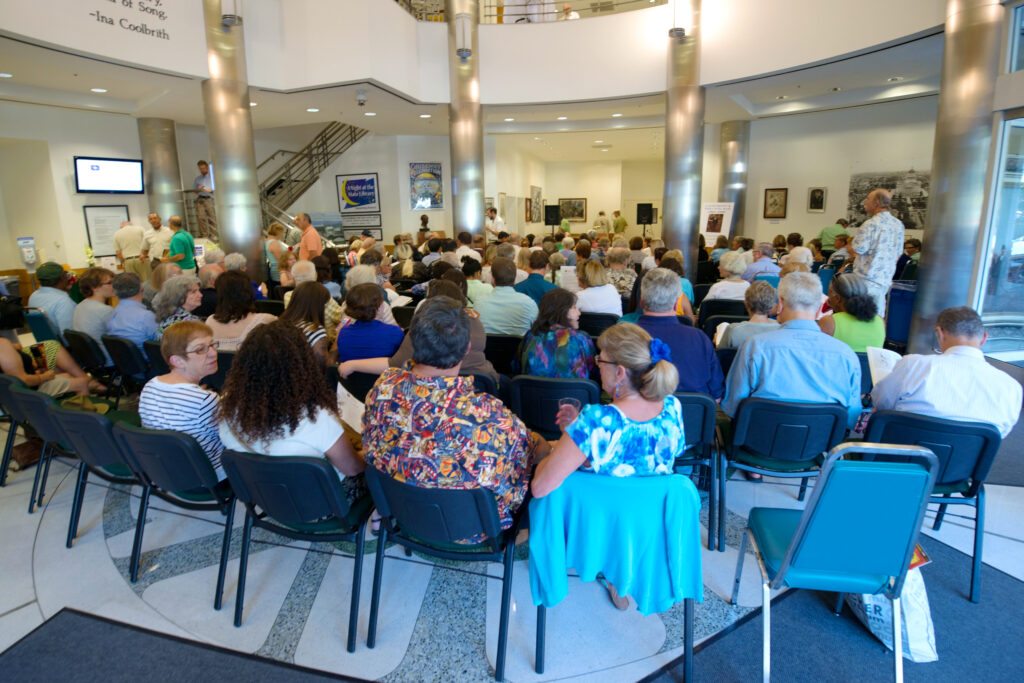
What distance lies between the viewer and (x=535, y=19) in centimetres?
1058

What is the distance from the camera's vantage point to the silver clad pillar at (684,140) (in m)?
8.84

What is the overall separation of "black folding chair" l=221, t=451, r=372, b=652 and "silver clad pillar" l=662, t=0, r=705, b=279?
8.25m

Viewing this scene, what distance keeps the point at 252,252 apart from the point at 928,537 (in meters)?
8.23

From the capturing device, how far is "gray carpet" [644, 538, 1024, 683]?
204 centimetres

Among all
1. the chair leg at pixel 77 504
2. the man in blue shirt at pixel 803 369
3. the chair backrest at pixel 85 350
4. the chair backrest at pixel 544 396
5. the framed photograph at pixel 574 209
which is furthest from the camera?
the framed photograph at pixel 574 209

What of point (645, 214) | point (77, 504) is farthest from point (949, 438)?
point (645, 214)

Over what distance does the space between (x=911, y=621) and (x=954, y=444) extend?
691 millimetres

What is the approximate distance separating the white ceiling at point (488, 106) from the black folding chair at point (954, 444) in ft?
22.0

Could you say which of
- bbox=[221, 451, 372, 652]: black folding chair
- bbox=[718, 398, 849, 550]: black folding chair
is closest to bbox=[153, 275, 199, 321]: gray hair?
bbox=[221, 451, 372, 652]: black folding chair

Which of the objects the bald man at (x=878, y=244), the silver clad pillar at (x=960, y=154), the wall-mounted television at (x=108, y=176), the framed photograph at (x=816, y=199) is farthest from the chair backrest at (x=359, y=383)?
the framed photograph at (x=816, y=199)

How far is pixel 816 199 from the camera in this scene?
11.7 metres

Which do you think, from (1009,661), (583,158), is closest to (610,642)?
(1009,661)

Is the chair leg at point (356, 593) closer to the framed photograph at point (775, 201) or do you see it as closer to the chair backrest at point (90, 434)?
the chair backrest at point (90, 434)

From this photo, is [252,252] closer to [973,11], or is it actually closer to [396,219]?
[396,219]
